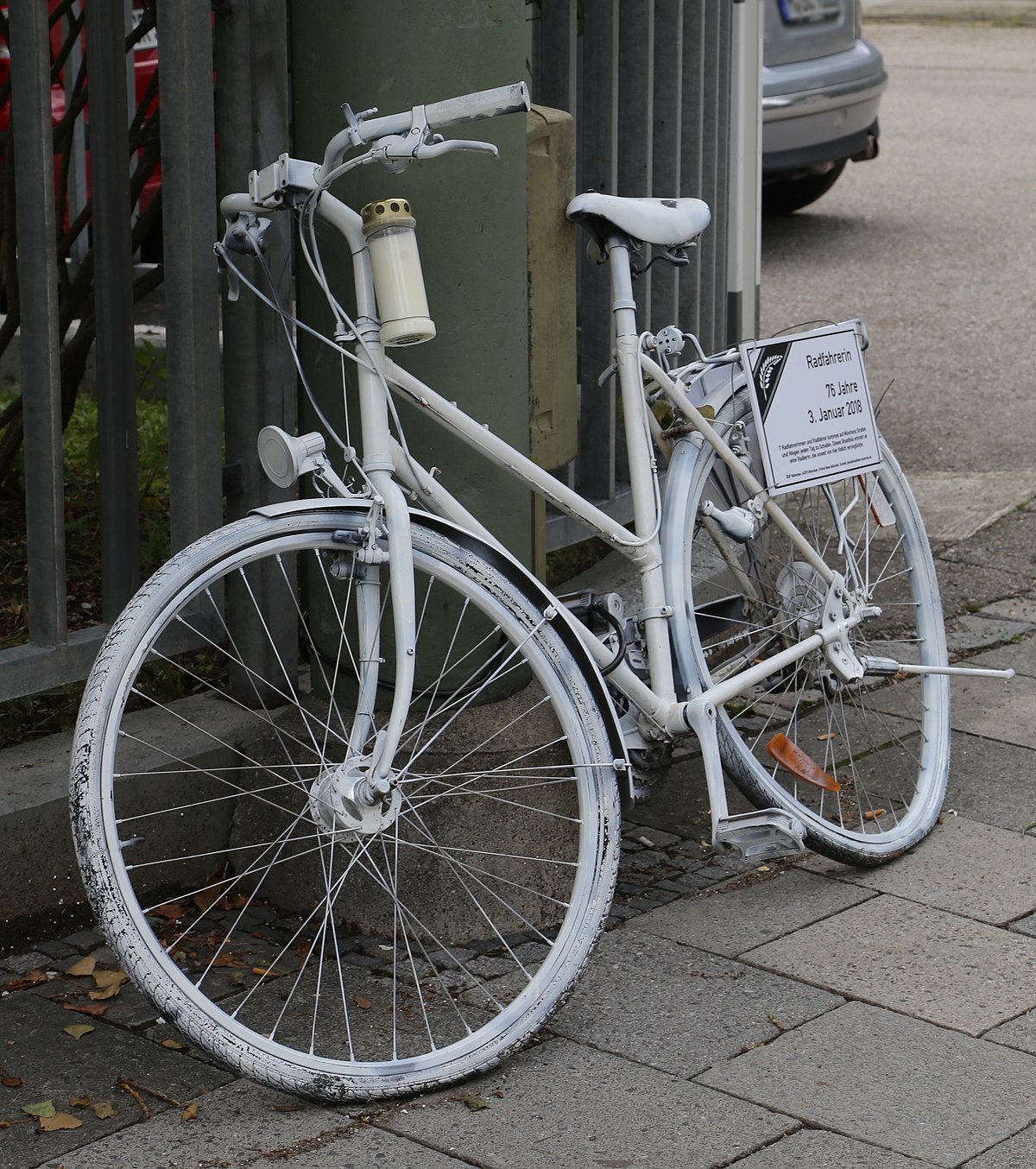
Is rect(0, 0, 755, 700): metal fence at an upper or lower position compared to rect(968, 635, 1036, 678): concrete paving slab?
upper

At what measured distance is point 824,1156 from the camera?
8.91ft

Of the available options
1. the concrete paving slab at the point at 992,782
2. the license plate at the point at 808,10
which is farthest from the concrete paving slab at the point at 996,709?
the license plate at the point at 808,10

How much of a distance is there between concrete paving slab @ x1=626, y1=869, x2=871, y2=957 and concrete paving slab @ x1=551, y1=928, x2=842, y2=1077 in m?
0.06

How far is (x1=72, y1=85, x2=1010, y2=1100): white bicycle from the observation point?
112 inches

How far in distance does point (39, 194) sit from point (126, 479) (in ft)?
1.83

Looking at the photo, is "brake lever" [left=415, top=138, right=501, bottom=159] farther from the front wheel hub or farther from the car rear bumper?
the car rear bumper

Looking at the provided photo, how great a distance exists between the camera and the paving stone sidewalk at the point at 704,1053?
2.75m

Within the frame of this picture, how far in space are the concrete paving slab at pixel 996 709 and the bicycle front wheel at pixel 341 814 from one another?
1381 mm

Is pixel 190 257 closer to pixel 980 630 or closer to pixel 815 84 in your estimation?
pixel 980 630

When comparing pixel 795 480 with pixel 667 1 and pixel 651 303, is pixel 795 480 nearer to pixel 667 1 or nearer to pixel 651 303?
pixel 651 303

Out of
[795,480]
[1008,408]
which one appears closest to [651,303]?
[795,480]

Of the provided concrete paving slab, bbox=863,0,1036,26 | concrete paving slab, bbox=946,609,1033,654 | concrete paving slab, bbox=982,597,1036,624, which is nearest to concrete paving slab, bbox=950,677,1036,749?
concrete paving slab, bbox=946,609,1033,654

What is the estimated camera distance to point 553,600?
304 centimetres

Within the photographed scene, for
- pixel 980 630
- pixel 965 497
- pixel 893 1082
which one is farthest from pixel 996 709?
pixel 965 497
